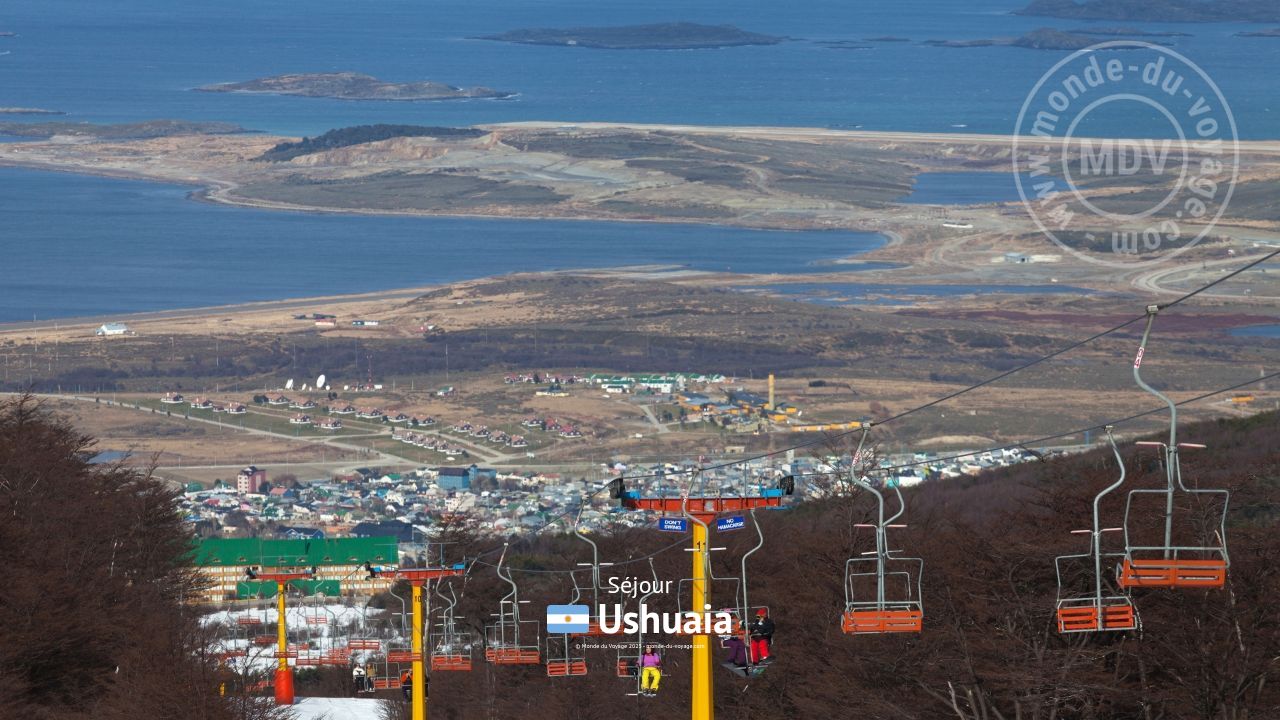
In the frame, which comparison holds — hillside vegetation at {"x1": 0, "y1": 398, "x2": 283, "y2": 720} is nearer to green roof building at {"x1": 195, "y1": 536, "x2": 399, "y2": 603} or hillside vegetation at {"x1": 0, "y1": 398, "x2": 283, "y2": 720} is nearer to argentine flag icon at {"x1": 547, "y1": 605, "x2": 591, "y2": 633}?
green roof building at {"x1": 195, "y1": 536, "x2": 399, "y2": 603}

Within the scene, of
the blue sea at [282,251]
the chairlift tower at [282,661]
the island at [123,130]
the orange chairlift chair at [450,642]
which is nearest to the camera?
the orange chairlift chair at [450,642]

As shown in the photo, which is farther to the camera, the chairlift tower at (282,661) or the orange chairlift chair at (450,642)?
the chairlift tower at (282,661)

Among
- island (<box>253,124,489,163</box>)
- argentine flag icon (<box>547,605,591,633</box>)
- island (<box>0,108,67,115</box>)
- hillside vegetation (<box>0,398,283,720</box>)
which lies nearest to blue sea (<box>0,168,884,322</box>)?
island (<box>253,124,489,163</box>)

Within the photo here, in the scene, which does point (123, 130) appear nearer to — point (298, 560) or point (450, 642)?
point (298, 560)

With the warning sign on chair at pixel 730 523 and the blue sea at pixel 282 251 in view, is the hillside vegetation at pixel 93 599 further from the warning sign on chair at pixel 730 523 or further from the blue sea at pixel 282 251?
the blue sea at pixel 282 251

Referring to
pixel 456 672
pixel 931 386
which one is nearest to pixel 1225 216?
pixel 931 386

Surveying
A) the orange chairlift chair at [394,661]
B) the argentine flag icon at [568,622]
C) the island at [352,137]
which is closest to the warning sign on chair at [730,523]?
the argentine flag icon at [568,622]
